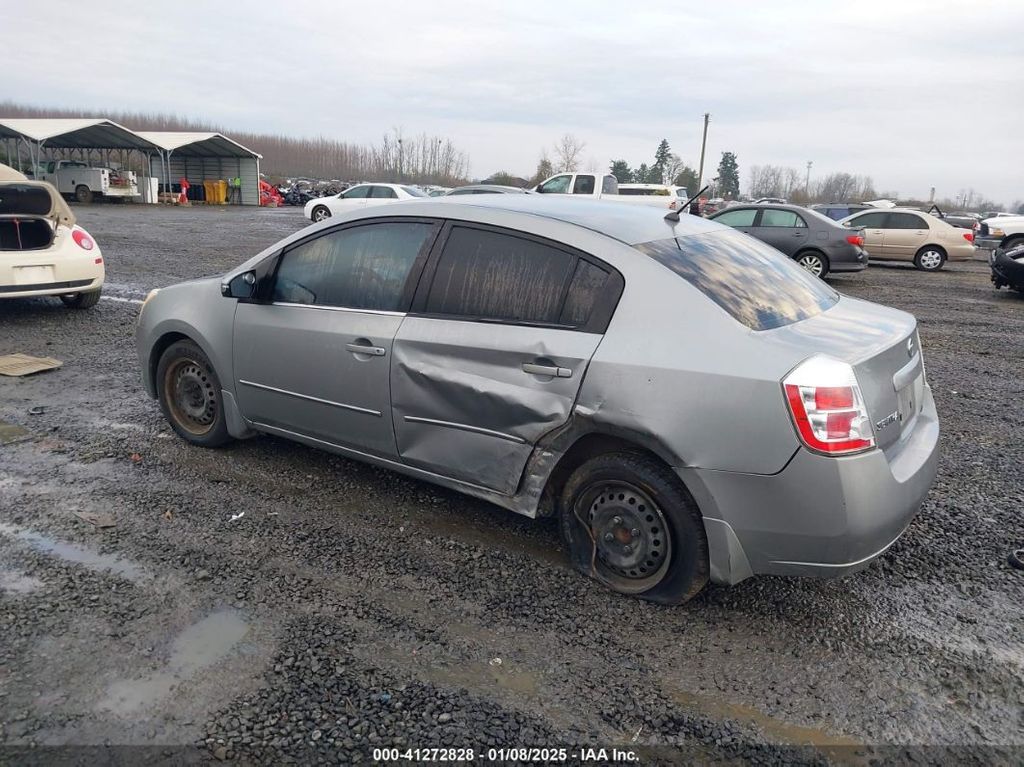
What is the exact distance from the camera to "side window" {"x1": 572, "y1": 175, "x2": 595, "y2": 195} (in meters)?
23.8

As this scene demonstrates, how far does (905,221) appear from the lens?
62.0 feet

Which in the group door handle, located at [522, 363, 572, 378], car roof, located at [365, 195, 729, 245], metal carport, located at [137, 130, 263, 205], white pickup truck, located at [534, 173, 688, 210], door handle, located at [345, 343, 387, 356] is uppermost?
metal carport, located at [137, 130, 263, 205]

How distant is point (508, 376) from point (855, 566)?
1.58 metres

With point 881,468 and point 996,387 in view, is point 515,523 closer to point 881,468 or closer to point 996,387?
point 881,468

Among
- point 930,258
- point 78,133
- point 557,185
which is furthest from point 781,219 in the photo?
point 78,133

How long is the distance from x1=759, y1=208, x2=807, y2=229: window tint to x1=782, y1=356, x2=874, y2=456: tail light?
44.1 feet

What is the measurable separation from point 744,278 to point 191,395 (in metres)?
3.52

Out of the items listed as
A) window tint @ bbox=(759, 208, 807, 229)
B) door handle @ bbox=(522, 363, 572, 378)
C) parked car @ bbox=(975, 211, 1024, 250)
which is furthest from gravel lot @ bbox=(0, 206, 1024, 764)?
parked car @ bbox=(975, 211, 1024, 250)

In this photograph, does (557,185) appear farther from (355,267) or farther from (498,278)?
(498,278)

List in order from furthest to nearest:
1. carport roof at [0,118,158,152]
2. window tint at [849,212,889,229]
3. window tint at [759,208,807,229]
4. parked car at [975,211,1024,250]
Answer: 1. carport roof at [0,118,158,152]
2. parked car at [975,211,1024,250]
3. window tint at [849,212,889,229]
4. window tint at [759,208,807,229]

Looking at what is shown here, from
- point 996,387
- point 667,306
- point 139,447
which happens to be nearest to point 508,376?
point 667,306

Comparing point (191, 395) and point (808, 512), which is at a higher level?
point (808, 512)

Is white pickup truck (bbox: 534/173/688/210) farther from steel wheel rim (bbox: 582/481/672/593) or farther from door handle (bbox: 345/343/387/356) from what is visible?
steel wheel rim (bbox: 582/481/672/593)

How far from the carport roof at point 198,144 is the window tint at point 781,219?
36.5 m
